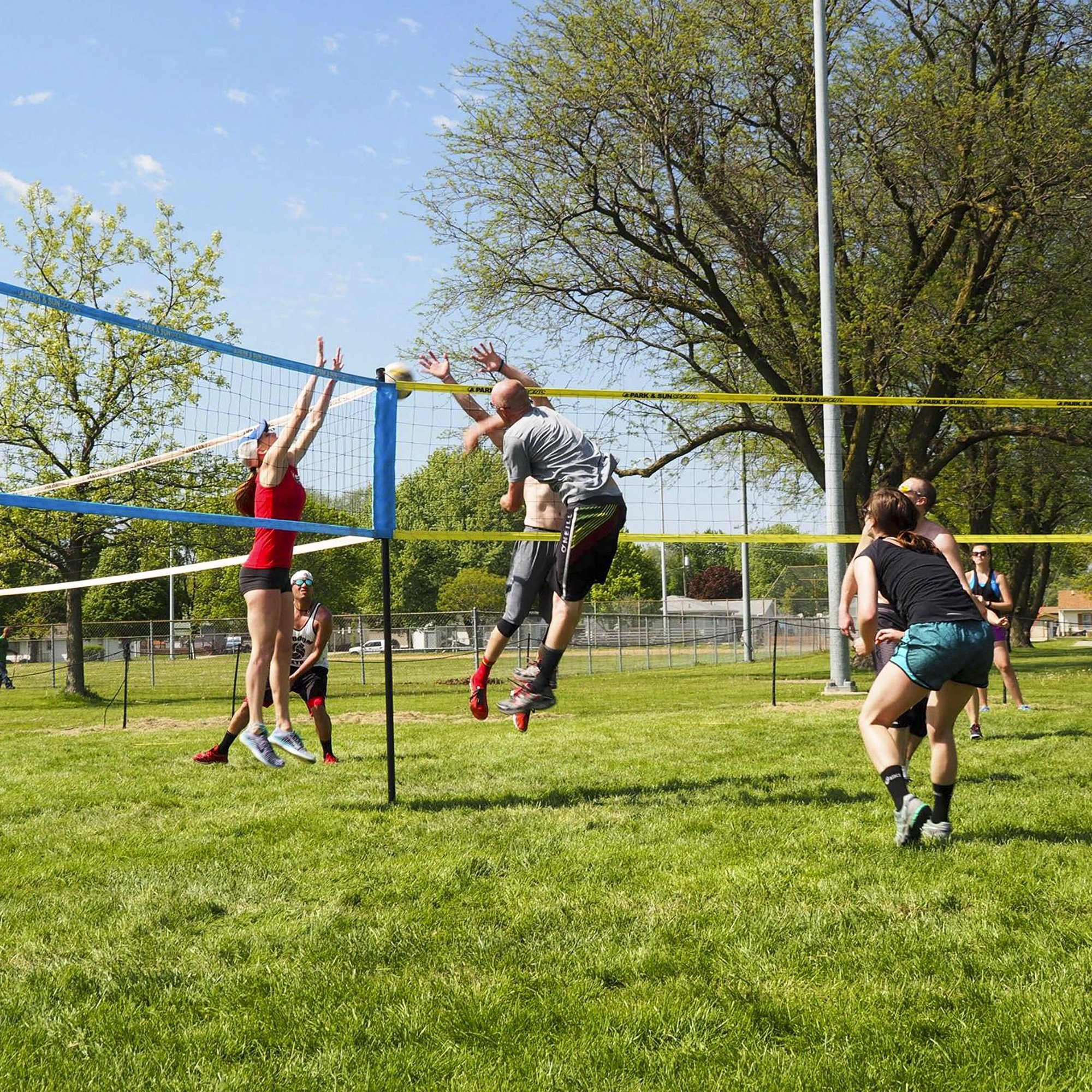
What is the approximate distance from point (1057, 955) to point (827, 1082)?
1.32 metres

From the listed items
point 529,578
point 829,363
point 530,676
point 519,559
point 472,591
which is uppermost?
point 829,363

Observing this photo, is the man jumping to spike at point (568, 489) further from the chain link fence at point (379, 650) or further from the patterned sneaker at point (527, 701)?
the chain link fence at point (379, 650)

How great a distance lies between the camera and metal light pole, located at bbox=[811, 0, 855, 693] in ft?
55.7

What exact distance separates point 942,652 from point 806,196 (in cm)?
1940

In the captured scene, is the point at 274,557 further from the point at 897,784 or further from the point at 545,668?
the point at 897,784

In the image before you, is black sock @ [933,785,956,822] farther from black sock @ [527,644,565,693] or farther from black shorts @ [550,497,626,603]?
black sock @ [527,644,565,693]

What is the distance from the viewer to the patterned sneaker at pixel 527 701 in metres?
6.52

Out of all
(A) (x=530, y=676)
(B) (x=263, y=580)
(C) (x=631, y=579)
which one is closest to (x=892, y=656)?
(A) (x=530, y=676)

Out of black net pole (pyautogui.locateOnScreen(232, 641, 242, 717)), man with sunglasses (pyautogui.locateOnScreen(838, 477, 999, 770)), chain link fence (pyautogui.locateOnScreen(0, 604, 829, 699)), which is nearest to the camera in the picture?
man with sunglasses (pyautogui.locateOnScreen(838, 477, 999, 770))

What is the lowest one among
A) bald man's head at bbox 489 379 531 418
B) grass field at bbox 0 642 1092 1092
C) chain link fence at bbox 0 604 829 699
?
chain link fence at bbox 0 604 829 699

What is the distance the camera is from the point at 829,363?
17734 mm

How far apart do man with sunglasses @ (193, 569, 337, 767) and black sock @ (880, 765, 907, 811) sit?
15.9 ft

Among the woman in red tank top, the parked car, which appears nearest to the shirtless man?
the woman in red tank top

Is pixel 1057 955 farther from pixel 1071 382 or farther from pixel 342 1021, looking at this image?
pixel 1071 382
